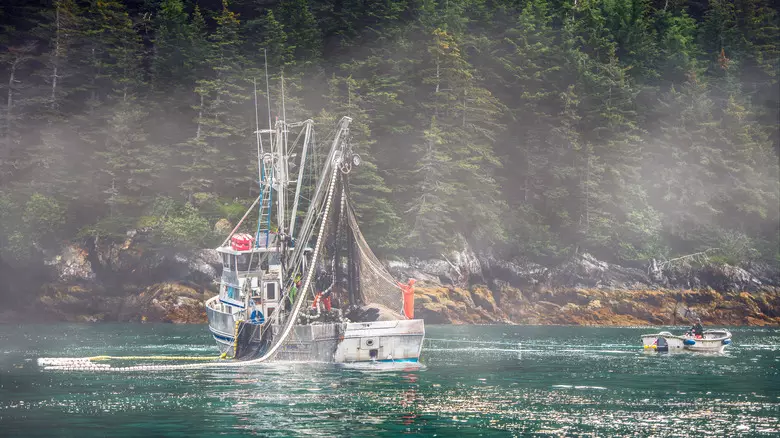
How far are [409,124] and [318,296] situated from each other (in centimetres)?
5229

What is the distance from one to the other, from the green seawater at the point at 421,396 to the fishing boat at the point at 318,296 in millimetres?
1612

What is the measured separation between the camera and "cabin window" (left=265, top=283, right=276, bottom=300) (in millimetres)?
56719

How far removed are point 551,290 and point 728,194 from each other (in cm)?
2786

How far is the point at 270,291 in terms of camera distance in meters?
56.8

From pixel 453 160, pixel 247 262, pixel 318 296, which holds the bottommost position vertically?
pixel 318 296

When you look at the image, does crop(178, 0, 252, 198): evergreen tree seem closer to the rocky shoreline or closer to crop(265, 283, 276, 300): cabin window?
the rocky shoreline

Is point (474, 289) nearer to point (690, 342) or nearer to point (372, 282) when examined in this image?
point (690, 342)

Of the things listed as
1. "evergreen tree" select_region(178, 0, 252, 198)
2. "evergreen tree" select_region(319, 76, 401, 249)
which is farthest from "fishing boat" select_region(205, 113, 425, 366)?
"evergreen tree" select_region(178, 0, 252, 198)

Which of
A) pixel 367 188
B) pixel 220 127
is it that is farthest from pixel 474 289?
pixel 220 127

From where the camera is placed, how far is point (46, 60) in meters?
106

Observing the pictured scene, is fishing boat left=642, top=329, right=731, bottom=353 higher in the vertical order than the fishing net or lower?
lower

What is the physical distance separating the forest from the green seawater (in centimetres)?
3434

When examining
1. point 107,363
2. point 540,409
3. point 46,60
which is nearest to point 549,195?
point 46,60

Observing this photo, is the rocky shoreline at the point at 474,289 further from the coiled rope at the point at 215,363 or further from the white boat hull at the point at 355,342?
the white boat hull at the point at 355,342
